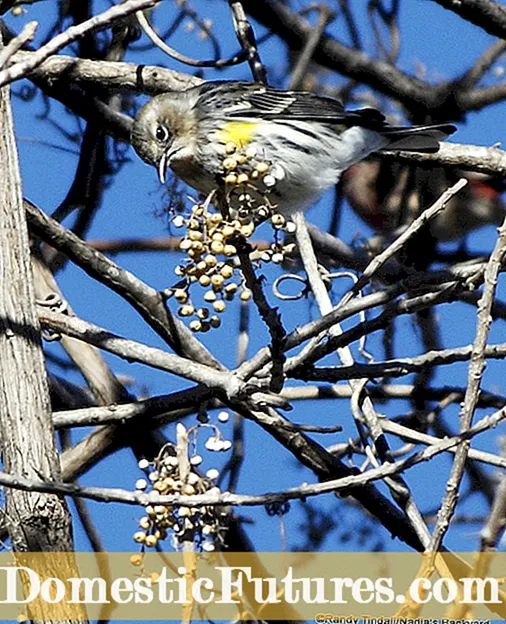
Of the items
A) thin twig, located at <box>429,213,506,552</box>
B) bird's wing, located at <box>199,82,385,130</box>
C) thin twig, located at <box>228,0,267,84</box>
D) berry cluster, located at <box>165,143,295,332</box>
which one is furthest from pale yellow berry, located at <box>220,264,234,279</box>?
thin twig, located at <box>228,0,267,84</box>

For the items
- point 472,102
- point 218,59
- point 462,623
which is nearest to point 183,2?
point 218,59

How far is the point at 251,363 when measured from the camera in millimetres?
3051

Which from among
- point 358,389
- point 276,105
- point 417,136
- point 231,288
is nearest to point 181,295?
point 231,288

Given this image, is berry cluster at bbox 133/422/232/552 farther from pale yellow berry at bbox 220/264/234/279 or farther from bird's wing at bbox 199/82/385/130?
bird's wing at bbox 199/82/385/130

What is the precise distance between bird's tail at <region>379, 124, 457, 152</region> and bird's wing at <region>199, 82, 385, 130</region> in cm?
6

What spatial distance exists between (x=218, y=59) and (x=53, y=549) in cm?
292

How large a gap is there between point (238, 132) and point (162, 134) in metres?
0.28

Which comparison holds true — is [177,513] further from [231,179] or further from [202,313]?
[231,179]

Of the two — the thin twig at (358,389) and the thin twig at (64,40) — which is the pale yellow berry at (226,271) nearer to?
the thin twig at (358,389)

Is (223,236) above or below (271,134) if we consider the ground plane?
below

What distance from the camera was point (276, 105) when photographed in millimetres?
4539

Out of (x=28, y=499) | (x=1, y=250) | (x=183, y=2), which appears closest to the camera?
(x=28, y=499)

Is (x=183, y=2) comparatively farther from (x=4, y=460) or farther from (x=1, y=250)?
(x=4, y=460)

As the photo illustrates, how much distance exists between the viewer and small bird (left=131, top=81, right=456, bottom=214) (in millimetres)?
4270
